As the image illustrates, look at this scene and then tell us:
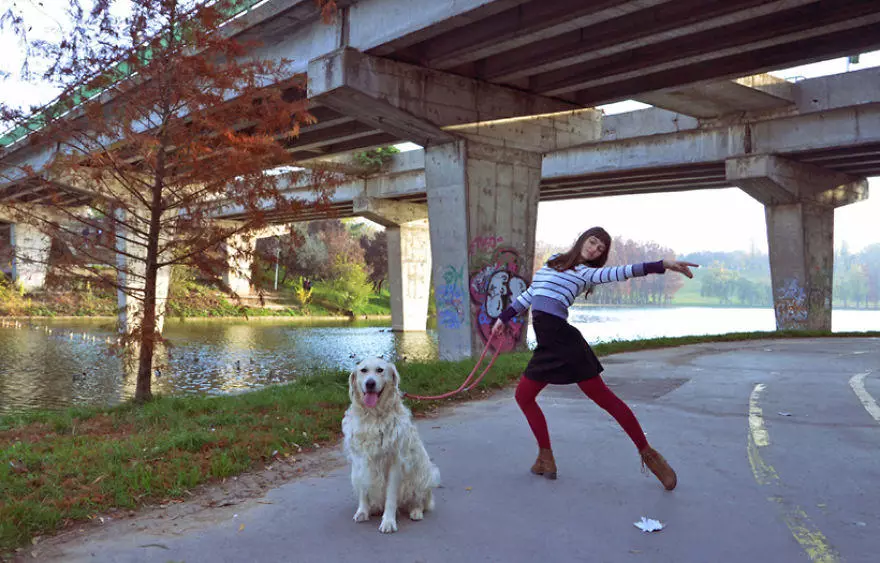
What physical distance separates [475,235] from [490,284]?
53.1 inches

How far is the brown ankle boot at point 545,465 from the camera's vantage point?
18.7 feet

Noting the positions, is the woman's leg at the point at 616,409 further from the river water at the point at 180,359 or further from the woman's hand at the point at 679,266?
the river water at the point at 180,359

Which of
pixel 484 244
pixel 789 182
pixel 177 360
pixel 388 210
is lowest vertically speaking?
pixel 177 360

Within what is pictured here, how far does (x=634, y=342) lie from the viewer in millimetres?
19297

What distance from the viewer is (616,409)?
17.9 ft

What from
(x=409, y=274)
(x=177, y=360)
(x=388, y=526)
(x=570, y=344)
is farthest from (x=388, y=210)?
(x=388, y=526)

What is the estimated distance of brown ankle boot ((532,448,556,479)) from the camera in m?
5.69

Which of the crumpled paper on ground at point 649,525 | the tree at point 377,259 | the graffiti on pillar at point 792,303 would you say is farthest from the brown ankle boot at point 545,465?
the tree at point 377,259

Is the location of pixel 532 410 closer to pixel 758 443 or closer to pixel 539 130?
pixel 758 443

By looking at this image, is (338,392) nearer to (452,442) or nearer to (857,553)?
(452,442)

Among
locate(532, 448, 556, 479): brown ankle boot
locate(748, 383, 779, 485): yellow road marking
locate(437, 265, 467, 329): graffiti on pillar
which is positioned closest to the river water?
locate(437, 265, 467, 329): graffiti on pillar

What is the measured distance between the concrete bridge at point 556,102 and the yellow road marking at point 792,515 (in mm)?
7771

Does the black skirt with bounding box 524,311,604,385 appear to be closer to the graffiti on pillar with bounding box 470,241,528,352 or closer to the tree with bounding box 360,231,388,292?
the graffiti on pillar with bounding box 470,241,528,352

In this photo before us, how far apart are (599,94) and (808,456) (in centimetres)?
1329
